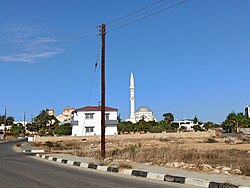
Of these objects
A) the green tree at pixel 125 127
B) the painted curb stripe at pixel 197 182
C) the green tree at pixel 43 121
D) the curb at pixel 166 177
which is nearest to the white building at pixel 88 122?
the green tree at pixel 125 127

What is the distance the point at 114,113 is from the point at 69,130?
1482cm

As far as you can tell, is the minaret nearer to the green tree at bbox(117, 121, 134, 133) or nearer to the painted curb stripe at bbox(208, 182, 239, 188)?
the green tree at bbox(117, 121, 134, 133)

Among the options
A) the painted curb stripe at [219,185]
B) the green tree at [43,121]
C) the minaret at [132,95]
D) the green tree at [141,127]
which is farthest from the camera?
the green tree at [43,121]

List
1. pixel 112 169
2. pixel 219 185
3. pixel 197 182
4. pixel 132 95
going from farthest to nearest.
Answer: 1. pixel 132 95
2. pixel 112 169
3. pixel 197 182
4. pixel 219 185

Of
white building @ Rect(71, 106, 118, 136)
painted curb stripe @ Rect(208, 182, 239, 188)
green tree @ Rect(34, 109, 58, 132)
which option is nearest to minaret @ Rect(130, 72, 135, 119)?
green tree @ Rect(34, 109, 58, 132)

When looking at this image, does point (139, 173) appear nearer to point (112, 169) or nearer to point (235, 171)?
point (112, 169)

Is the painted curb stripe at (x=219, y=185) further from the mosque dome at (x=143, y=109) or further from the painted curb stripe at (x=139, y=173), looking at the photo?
the mosque dome at (x=143, y=109)

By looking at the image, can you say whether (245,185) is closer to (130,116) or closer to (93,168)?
(93,168)

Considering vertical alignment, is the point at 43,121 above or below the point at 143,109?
below

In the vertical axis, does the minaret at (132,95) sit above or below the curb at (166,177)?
above

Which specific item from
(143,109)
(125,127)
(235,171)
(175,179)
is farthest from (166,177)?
(143,109)

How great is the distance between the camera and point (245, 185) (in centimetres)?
995

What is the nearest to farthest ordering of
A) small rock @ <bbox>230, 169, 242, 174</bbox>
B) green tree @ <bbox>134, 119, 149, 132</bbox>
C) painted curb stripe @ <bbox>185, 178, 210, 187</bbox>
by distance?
painted curb stripe @ <bbox>185, 178, 210, 187</bbox> → small rock @ <bbox>230, 169, 242, 174</bbox> → green tree @ <bbox>134, 119, 149, 132</bbox>

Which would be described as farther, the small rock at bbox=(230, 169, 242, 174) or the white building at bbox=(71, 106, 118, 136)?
the white building at bbox=(71, 106, 118, 136)
